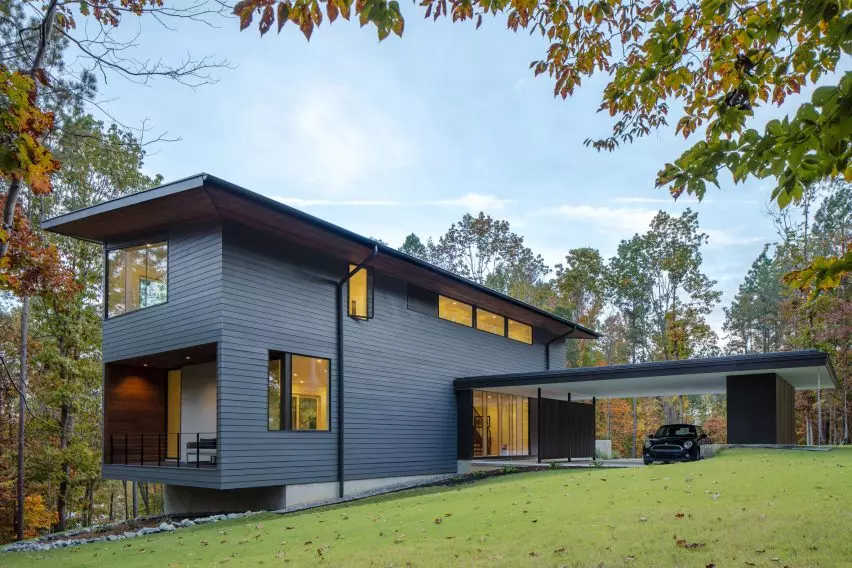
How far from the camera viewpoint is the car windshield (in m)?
17.8

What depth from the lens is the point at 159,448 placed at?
1622 cm

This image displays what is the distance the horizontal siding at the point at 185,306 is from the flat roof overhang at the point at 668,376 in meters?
9.08

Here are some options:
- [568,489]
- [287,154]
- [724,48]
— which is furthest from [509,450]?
[724,48]

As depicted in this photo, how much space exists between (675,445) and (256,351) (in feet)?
35.3

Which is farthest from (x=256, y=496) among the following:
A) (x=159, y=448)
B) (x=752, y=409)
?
(x=752, y=409)

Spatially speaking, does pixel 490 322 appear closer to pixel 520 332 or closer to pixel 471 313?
pixel 471 313

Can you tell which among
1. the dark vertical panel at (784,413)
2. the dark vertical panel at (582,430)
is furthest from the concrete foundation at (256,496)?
the dark vertical panel at (784,413)

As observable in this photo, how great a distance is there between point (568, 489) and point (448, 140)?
30327mm

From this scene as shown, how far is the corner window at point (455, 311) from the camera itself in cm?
2080

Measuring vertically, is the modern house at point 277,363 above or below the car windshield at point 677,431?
above

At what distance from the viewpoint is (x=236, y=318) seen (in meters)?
13.9

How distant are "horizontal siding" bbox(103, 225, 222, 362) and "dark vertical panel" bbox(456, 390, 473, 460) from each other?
30.8ft

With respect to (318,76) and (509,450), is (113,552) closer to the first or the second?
(509,450)

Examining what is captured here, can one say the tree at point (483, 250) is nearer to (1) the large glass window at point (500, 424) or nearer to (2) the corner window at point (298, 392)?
(1) the large glass window at point (500, 424)
